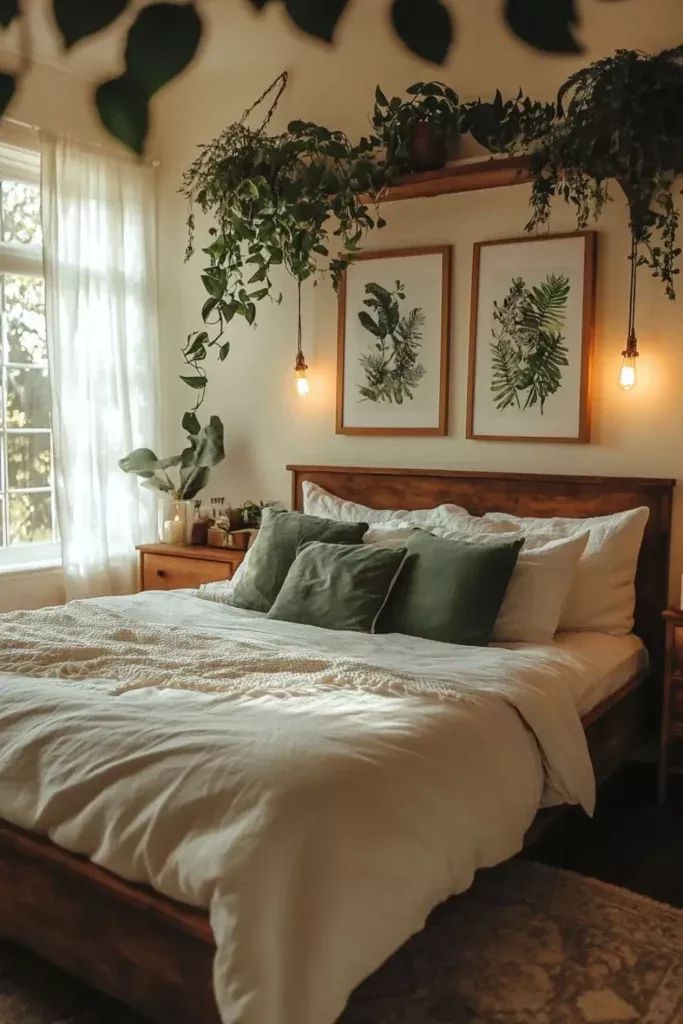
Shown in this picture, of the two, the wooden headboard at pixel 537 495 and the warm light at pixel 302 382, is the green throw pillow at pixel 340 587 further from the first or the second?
the warm light at pixel 302 382

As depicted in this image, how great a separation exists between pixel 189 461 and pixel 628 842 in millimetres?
2566

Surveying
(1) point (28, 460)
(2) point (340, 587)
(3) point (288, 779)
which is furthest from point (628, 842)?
(1) point (28, 460)

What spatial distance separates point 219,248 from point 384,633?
195cm

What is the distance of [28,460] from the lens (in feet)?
14.4

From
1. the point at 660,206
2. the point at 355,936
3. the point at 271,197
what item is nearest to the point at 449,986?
the point at 355,936

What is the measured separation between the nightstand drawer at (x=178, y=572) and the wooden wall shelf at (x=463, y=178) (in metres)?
1.66

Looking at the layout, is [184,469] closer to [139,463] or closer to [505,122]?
[139,463]

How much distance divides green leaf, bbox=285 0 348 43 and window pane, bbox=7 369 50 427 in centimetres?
417

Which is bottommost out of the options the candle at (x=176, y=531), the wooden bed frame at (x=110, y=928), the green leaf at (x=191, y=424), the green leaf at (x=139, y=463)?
the wooden bed frame at (x=110, y=928)

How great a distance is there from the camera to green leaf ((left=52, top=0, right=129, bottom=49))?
14.1 inches

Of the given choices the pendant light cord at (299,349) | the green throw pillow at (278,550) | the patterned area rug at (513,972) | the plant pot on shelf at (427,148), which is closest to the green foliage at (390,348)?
the pendant light cord at (299,349)

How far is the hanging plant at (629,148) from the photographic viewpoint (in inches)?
115

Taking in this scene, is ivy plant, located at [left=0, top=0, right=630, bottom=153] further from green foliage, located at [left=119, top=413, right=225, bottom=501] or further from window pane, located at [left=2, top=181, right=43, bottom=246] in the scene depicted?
window pane, located at [left=2, top=181, right=43, bottom=246]

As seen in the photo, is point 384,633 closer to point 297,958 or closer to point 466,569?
point 466,569
